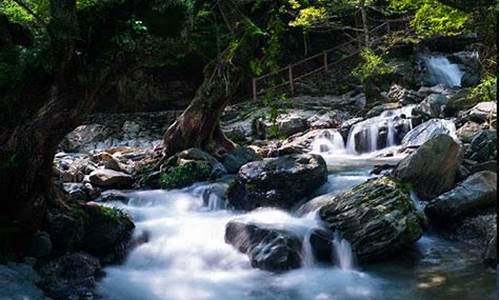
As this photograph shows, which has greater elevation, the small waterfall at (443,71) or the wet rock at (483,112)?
the small waterfall at (443,71)

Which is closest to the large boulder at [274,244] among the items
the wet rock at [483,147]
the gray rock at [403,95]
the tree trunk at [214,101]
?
the wet rock at [483,147]

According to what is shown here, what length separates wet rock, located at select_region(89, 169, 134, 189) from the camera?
1142 centimetres

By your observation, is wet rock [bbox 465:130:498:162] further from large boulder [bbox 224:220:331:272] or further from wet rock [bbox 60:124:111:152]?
wet rock [bbox 60:124:111:152]

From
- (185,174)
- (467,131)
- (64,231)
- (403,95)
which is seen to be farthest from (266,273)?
(403,95)

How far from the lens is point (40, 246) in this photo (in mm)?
6773

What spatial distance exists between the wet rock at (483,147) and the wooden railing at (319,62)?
37.6 ft

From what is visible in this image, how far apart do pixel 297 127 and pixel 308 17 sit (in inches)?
163

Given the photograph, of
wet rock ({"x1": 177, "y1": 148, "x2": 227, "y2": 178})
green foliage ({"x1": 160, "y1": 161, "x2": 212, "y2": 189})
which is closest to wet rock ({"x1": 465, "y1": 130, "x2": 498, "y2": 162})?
wet rock ({"x1": 177, "y1": 148, "x2": 227, "y2": 178})

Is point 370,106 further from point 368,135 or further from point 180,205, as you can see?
point 180,205

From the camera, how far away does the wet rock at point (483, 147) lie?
1026 centimetres

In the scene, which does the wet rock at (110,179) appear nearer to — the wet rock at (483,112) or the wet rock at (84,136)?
the wet rock at (84,136)

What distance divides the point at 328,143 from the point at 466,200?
8.20 meters

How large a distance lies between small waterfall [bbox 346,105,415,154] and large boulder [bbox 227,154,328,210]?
18.6 ft

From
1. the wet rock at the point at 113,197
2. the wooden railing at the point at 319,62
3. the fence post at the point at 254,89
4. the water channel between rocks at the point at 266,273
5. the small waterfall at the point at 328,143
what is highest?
the wooden railing at the point at 319,62
